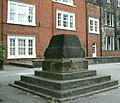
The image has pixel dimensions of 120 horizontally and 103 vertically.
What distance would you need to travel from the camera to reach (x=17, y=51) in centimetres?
2445

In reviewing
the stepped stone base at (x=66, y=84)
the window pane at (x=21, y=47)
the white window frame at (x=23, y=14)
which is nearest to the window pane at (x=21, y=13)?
the white window frame at (x=23, y=14)

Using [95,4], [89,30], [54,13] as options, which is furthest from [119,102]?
[95,4]

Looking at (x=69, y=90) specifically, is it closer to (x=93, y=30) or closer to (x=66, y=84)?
(x=66, y=84)

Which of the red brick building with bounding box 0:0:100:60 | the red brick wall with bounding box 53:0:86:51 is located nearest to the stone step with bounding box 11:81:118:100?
the red brick building with bounding box 0:0:100:60

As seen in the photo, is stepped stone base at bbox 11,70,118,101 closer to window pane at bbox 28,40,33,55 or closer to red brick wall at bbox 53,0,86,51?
window pane at bbox 28,40,33,55

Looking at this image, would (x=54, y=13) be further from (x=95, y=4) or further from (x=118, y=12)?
(x=118, y=12)

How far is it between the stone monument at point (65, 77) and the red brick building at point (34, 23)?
1391 centimetres

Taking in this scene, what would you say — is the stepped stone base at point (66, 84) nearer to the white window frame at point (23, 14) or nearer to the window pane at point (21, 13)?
the white window frame at point (23, 14)

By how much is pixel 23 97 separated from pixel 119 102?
3278 millimetres

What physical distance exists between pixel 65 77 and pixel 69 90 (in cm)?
86

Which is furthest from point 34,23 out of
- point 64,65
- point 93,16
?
point 64,65

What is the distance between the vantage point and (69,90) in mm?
→ 8344

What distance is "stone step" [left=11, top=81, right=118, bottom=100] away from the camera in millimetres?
8094

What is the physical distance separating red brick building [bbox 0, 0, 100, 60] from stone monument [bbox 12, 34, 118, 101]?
13911 mm
